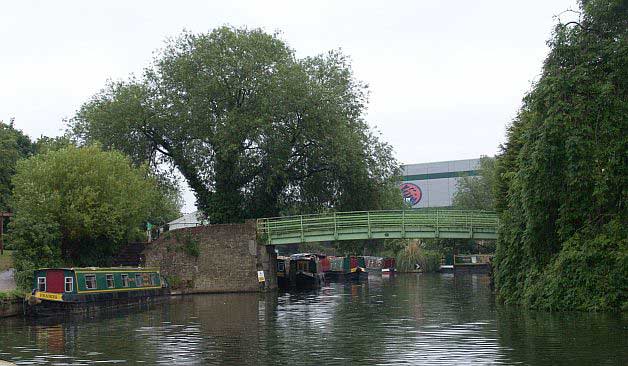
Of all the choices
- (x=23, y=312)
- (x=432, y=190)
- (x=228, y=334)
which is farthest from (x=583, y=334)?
(x=432, y=190)

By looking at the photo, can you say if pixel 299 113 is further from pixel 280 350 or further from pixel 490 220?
pixel 280 350

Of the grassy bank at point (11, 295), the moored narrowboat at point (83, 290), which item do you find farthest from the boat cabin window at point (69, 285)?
the grassy bank at point (11, 295)

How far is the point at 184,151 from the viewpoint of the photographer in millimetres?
52250

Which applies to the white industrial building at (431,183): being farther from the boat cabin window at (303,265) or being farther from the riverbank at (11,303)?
the riverbank at (11,303)

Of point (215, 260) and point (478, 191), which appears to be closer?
point (215, 260)

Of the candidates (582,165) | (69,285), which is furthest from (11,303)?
(582,165)

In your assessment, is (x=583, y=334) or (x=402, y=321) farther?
(x=402, y=321)

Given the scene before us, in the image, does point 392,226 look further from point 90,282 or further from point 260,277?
point 90,282

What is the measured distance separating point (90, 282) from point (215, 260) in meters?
14.6

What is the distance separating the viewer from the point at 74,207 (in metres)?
42.6

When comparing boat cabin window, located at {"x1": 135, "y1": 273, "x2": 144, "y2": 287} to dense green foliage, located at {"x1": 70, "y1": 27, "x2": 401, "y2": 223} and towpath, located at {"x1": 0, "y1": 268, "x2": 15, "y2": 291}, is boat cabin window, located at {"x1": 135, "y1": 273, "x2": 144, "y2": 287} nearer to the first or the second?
towpath, located at {"x1": 0, "y1": 268, "x2": 15, "y2": 291}

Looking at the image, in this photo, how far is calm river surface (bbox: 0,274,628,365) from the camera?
1989 centimetres

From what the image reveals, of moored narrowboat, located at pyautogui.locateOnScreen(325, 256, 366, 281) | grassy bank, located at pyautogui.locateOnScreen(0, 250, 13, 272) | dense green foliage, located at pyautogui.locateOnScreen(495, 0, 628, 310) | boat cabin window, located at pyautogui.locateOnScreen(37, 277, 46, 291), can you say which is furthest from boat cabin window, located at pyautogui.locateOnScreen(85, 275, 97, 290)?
moored narrowboat, located at pyautogui.locateOnScreen(325, 256, 366, 281)

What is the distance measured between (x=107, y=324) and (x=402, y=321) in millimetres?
11134
